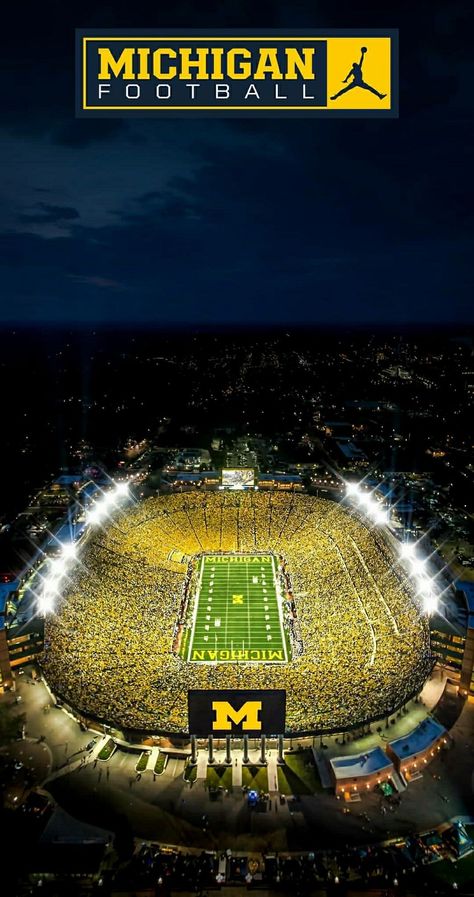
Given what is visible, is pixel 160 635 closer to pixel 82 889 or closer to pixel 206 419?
pixel 82 889

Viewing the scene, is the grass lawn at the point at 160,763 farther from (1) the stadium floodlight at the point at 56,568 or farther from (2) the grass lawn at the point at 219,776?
(1) the stadium floodlight at the point at 56,568

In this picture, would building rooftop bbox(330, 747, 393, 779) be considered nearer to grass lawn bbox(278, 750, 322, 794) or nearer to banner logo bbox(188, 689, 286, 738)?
grass lawn bbox(278, 750, 322, 794)

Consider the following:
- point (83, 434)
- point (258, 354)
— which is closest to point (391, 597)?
point (83, 434)

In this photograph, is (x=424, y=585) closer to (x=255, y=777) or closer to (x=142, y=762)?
(x=255, y=777)

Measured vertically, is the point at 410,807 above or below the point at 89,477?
below

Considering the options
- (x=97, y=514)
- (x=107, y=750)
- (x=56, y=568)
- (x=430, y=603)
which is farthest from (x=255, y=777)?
(x=97, y=514)

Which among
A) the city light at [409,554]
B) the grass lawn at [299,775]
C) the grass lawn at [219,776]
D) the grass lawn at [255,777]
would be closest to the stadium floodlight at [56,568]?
the grass lawn at [219,776]

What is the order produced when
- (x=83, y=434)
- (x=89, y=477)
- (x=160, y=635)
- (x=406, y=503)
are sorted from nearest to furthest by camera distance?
1. (x=160, y=635)
2. (x=406, y=503)
3. (x=89, y=477)
4. (x=83, y=434)
